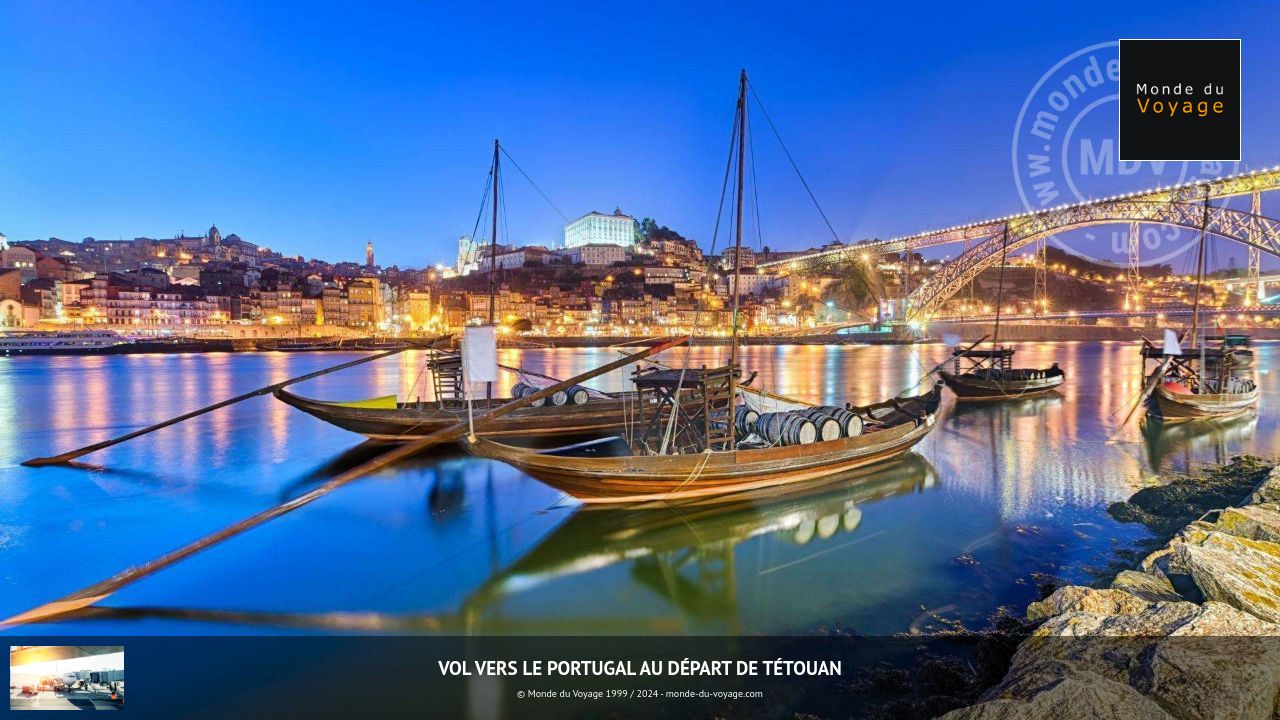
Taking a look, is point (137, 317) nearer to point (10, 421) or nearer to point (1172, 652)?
point (10, 421)

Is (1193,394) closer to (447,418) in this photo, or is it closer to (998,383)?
(998,383)

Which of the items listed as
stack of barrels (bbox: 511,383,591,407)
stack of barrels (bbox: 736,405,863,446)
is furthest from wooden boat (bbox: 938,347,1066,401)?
stack of barrels (bbox: 511,383,591,407)

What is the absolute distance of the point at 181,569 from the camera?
703cm

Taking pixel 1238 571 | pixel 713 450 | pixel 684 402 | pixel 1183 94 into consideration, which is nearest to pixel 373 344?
pixel 684 402

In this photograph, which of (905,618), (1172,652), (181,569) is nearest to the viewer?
(1172,652)

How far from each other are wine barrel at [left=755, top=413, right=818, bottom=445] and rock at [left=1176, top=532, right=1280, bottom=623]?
5.29 meters

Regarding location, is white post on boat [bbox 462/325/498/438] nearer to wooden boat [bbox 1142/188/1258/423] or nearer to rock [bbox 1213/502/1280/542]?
rock [bbox 1213/502/1280/542]

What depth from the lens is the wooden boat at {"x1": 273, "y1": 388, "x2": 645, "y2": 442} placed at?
12602 millimetres

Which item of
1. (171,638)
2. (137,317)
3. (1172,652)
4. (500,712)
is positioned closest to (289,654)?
(171,638)

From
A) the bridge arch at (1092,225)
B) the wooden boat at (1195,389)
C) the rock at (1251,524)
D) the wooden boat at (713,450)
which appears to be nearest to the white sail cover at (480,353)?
the wooden boat at (713,450)

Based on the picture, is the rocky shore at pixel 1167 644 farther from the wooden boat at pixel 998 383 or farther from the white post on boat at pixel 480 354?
the wooden boat at pixel 998 383

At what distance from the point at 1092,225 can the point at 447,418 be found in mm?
56174

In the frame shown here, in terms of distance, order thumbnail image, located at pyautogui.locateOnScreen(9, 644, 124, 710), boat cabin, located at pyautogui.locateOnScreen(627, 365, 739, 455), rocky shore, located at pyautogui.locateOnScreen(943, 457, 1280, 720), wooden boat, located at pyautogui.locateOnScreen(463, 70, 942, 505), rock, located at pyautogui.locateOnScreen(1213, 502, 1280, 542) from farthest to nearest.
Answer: boat cabin, located at pyautogui.locateOnScreen(627, 365, 739, 455), wooden boat, located at pyautogui.locateOnScreen(463, 70, 942, 505), rock, located at pyautogui.locateOnScreen(1213, 502, 1280, 542), thumbnail image, located at pyautogui.locateOnScreen(9, 644, 124, 710), rocky shore, located at pyautogui.locateOnScreen(943, 457, 1280, 720)

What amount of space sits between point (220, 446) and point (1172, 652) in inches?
689
